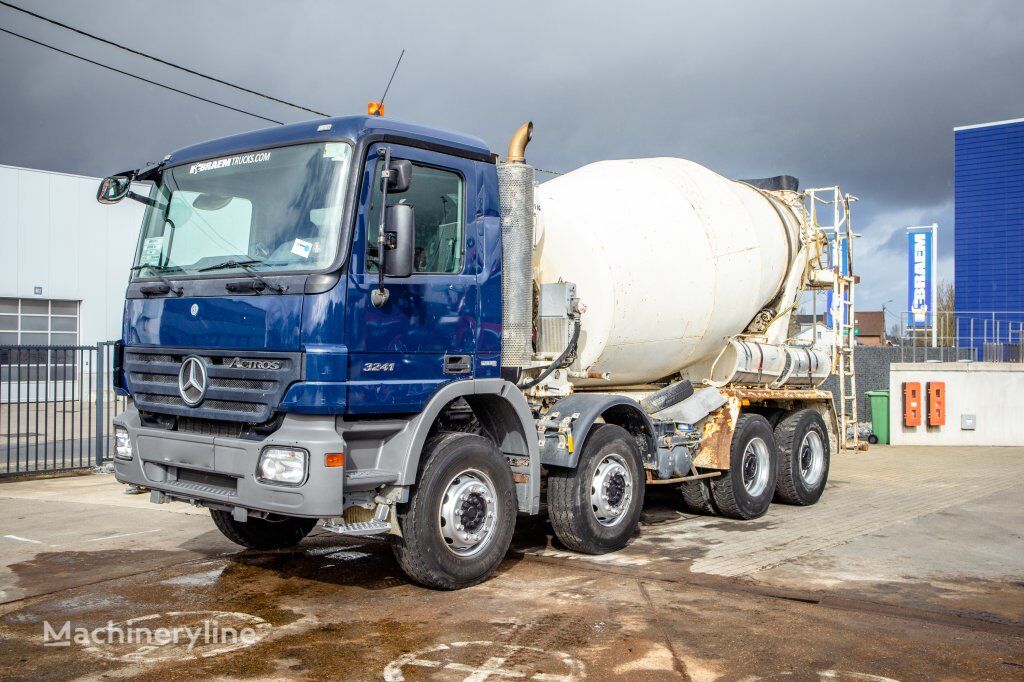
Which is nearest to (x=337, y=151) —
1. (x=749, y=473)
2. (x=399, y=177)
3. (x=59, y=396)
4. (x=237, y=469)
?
(x=399, y=177)

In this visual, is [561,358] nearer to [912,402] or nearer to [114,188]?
[114,188]

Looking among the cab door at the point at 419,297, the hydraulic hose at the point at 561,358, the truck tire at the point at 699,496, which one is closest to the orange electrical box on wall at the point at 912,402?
the truck tire at the point at 699,496

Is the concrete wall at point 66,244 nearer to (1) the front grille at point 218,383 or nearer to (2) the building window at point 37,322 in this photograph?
(2) the building window at point 37,322

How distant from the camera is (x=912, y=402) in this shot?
18.7 metres

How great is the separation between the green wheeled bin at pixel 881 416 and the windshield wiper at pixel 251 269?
1610cm

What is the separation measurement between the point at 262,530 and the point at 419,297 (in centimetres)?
278

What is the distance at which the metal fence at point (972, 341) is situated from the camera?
72.5 feet

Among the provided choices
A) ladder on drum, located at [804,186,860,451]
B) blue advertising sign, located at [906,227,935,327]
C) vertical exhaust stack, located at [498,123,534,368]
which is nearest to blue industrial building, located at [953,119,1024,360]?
blue advertising sign, located at [906,227,935,327]

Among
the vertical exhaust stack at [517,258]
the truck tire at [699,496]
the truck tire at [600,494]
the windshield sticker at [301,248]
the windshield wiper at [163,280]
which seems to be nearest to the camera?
the windshield sticker at [301,248]

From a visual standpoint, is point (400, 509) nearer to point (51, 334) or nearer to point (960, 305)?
point (51, 334)

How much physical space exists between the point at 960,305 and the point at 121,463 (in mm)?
38322

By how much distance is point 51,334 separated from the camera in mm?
27719

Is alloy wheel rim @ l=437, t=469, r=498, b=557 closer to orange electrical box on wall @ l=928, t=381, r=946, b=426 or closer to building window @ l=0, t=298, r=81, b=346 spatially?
orange electrical box on wall @ l=928, t=381, r=946, b=426

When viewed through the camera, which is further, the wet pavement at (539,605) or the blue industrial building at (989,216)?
the blue industrial building at (989,216)
